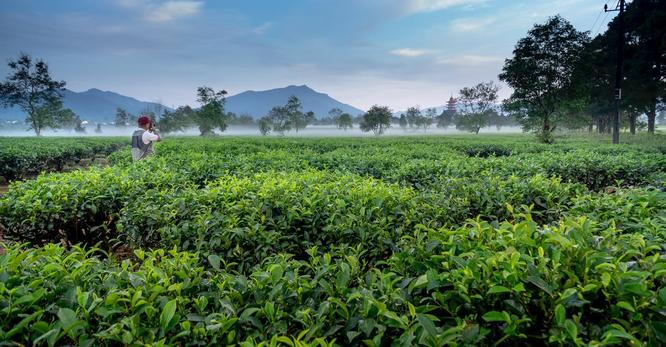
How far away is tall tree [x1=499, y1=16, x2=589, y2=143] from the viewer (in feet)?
90.1

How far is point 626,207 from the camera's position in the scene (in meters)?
2.75

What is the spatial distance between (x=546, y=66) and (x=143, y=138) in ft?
97.3

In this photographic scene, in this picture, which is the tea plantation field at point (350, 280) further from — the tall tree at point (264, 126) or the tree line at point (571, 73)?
the tall tree at point (264, 126)

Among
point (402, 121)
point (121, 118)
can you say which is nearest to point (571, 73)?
point (402, 121)

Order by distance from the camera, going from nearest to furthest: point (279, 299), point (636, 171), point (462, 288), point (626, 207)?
point (462, 288) → point (279, 299) → point (626, 207) → point (636, 171)

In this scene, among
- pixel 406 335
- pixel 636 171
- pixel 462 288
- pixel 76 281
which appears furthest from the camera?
pixel 636 171

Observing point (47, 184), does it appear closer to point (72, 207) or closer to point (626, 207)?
point (72, 207)

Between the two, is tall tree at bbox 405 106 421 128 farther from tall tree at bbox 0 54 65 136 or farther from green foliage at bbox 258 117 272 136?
tall tree at bbox 0 54 65 136

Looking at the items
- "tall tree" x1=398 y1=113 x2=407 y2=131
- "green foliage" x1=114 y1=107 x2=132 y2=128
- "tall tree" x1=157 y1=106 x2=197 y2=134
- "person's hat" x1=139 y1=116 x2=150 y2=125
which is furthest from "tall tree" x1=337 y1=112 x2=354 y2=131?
"person's hat" x1=139 y1=116 x2=150 y2=125

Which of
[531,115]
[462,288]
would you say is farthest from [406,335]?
[531,115]

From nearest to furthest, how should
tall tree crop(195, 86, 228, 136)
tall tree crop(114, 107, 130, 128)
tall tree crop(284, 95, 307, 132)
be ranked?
tall tree crop(195, 86, 228, 136) → tall tree crop(284, 95, 307, 132) → tall tree crop(114, 107, 130, 128)

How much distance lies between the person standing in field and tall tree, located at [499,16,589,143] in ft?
89.9

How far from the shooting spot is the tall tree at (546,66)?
90.1ft

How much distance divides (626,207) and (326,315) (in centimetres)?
262
